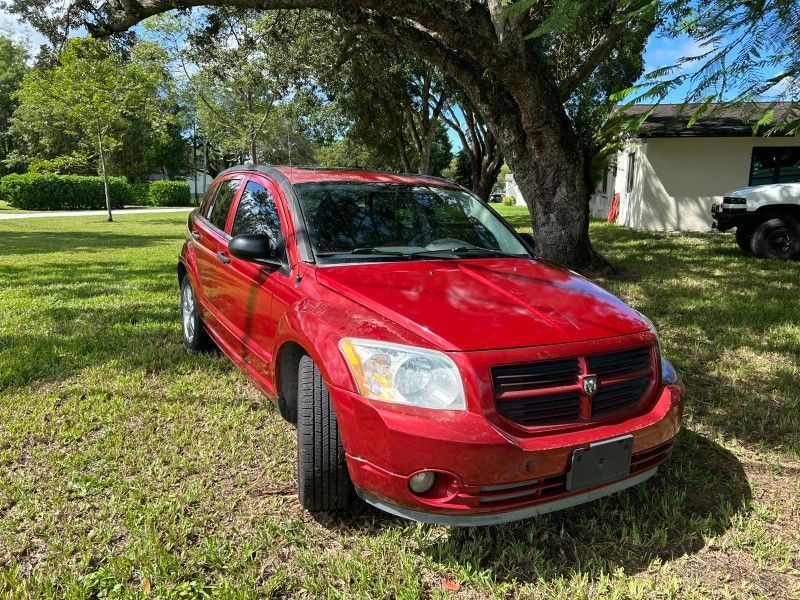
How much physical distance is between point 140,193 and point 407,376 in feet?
146

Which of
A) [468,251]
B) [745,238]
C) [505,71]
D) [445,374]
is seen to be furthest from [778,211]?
[445,374]

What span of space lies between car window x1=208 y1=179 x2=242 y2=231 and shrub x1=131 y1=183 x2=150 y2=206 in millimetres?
40946

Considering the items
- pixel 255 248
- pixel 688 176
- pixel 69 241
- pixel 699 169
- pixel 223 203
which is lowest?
pixel 69 241

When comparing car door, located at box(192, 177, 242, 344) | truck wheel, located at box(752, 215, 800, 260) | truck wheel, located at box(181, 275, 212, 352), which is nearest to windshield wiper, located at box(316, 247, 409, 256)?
car door, located at box(192, 177, 242, 344)

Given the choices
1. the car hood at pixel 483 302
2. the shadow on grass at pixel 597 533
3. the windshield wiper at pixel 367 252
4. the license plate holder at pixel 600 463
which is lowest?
the shadow on grass at pixel 597 533

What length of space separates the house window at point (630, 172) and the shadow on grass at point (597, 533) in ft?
56.6

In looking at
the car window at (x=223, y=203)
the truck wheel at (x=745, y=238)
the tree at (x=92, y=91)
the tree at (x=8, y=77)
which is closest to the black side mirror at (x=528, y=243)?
the car window at (x=223, y=203)

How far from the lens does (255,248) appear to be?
312cm

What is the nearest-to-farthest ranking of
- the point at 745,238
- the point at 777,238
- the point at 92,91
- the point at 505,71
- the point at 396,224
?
the point at 396,224, the point at 505,71, the point at 777,238, the point at 745,238, the point at 92,91

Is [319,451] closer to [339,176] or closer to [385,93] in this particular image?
[339,176]

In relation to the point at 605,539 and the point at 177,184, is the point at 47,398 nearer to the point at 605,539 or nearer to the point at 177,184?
the point at 605,539

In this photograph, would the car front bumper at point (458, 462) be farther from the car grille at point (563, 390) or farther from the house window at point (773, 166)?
the house window at point (773, 166)

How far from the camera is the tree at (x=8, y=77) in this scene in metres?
45.2

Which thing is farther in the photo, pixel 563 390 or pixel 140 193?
pixel 140 193
